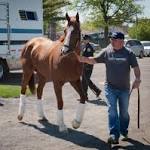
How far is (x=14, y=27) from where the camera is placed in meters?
21.0

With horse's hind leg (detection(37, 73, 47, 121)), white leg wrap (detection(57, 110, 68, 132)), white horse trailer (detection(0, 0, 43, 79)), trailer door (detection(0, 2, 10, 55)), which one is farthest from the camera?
white horse trailer (detection(0, 0, 43, 79))

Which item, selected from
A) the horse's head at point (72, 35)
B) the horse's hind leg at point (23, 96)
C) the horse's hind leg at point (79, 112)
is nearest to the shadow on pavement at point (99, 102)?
the horse's hind leg at point (23, 96)

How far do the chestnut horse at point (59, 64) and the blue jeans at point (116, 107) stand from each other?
1063mm

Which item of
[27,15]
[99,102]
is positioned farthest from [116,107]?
[27,15]

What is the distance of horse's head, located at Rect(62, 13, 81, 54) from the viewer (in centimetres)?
921

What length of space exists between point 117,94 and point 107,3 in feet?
204

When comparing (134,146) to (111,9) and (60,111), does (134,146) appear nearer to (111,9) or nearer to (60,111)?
(60,111)

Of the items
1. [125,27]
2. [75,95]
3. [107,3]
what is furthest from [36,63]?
[125,27]

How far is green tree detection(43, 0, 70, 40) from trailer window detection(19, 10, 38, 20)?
114 feet

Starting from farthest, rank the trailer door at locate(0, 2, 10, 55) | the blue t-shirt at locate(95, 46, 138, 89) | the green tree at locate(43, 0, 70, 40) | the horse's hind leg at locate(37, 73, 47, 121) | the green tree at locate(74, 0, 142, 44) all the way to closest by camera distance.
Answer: the green tree at locate(74, 0, 142, 44), the green tree at locate(43, 0, 70, 40), the trailer door at locate(0, 2, 10, 55), the horse's hind leg at locate(37, 73, 47, 121), the blue t-shirt at locate(95, 46, 138, 89)

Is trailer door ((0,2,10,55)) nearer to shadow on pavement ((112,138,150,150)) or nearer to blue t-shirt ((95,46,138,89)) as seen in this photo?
blue t-shirt ((95,46,138,89))

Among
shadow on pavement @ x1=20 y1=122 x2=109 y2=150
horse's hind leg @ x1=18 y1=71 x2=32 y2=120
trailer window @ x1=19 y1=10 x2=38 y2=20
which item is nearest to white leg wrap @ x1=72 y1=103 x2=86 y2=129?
shadow on pavement @ x1=20 y1=122 x2=109 y2=150

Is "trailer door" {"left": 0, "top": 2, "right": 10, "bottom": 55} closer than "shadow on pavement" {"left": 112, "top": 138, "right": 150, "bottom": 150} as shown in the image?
No

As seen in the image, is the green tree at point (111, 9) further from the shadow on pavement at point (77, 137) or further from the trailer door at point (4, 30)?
the shadow on pavement at point (77, 137)
